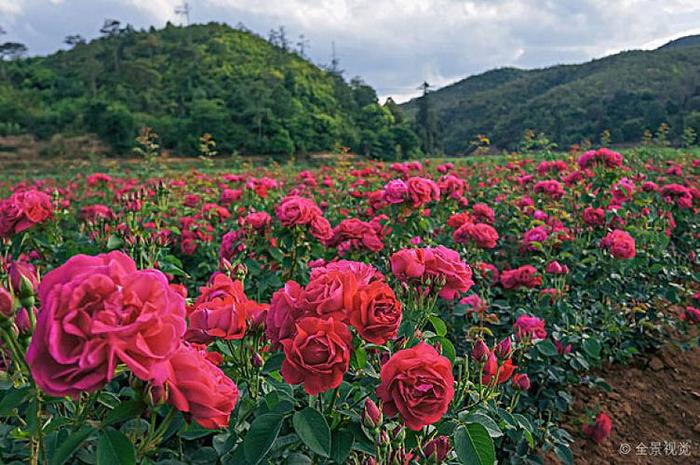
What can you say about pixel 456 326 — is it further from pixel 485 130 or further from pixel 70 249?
pixel 485 130

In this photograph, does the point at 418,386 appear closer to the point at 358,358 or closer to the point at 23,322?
the point at 358,358

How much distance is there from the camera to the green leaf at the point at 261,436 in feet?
2.82

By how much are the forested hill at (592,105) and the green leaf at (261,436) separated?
2734 cm

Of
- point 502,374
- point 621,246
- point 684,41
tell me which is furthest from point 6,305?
point 684,41

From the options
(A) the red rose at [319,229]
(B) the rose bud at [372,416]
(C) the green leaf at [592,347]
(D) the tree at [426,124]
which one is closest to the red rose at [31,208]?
(A) the red rose at [319,229]

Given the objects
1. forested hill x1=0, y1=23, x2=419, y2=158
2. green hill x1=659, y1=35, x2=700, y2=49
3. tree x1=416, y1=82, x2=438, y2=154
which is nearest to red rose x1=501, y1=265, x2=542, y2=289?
forested hill x1=0, y1=23, x2=419, y2=158

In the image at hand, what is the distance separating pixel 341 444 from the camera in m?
0.94

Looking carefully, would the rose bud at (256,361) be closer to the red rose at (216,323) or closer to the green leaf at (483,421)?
the red rose at (216,323)

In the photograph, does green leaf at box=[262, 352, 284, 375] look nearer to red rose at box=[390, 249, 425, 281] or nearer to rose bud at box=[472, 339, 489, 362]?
red rose at box=[390, 249, 425, 281]

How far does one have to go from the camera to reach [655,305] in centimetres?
332

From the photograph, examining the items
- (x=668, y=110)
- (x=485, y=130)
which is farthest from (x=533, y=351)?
(x=485, y=130)

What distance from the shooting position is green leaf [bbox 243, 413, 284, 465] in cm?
86

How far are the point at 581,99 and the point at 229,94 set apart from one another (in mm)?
26172

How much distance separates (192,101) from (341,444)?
38433 mm
